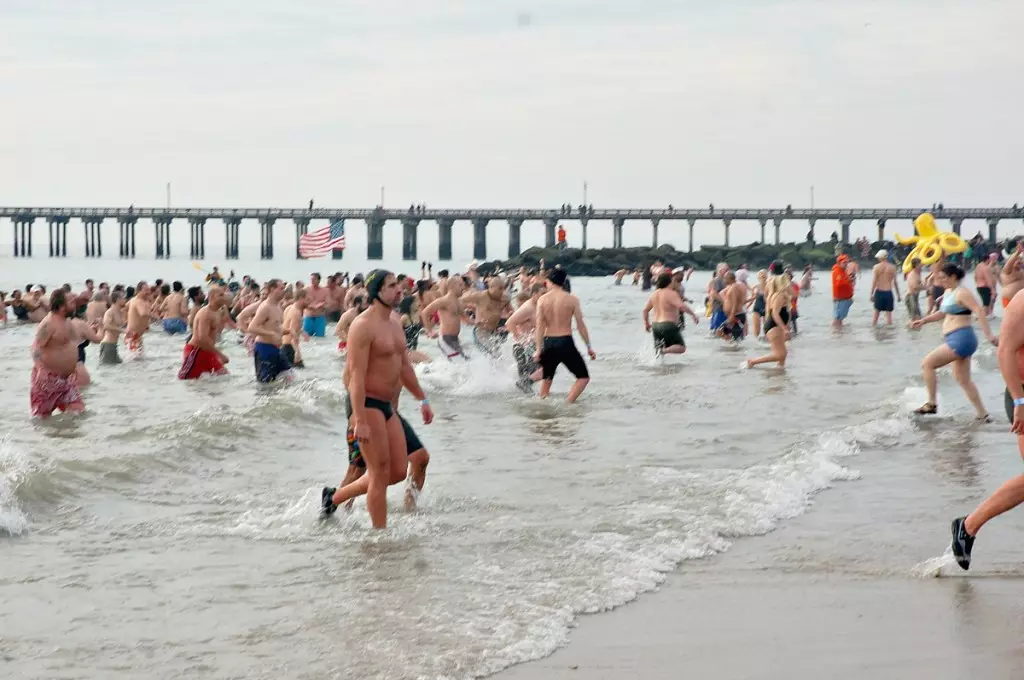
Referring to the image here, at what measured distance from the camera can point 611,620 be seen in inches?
205

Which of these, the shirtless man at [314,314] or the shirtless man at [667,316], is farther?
the shirtless man at [314,314]

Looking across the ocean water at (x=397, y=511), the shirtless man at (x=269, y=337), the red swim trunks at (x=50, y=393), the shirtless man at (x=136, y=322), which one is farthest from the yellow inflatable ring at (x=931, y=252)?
the red swim trunks at (x=50, y=393)

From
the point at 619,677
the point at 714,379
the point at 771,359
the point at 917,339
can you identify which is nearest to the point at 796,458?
the point at 619,677

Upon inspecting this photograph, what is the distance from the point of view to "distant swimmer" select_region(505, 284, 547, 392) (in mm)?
13477

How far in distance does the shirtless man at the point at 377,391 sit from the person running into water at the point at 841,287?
17553 mm

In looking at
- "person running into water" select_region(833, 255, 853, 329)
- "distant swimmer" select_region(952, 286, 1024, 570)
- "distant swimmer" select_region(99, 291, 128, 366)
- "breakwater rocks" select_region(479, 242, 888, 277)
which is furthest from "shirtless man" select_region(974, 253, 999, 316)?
"breakwater rocks" select_region(479, 242, 888, 277)

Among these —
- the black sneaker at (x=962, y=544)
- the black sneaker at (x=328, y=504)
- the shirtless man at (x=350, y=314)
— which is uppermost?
the shirtless man at (x=350, y=314)

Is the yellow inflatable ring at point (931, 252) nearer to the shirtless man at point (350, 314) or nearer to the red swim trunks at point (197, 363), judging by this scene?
the shirtless man at point (350, 314)

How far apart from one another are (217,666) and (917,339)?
18441 millimetres

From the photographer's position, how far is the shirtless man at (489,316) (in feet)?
52.1

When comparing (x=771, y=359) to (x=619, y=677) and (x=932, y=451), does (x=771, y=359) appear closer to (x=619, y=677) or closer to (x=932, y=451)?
(x=932, y=451)

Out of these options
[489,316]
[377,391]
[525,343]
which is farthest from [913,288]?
[377,391]

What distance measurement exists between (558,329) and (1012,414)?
6628 mm

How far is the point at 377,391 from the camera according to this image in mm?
6594
